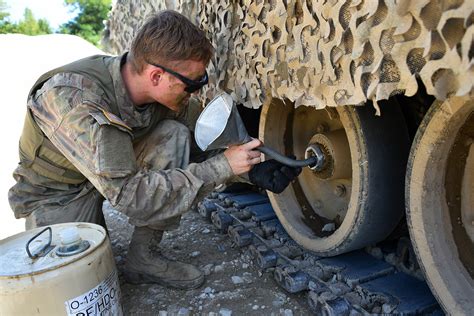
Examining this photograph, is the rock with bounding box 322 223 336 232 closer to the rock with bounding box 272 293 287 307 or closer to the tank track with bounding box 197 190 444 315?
the tank track with bounding box 197 190 444 315

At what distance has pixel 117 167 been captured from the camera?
1798 millimetres

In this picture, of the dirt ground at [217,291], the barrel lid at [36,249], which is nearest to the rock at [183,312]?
the dirt ground at [217,291]

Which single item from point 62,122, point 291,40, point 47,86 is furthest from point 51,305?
point 291,40

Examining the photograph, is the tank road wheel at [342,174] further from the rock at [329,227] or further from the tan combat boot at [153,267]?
the tan combat boot at [153,267]

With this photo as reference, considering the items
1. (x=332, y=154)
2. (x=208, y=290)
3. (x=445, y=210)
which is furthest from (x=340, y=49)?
(x=208, y=290)

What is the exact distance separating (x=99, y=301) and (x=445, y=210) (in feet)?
4.32

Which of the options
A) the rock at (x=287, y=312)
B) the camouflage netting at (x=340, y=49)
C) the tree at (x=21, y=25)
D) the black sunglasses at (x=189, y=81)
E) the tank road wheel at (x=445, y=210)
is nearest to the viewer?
the camouflage netting at (x=340, y=49)

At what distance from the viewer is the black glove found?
6.48 feet

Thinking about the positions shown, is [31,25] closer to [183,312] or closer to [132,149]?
[132,149]

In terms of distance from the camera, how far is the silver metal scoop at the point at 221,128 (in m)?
1.75

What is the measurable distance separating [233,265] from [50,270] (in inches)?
45.6

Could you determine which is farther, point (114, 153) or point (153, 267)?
point (153, 267)

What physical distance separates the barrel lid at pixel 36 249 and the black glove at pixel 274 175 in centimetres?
72

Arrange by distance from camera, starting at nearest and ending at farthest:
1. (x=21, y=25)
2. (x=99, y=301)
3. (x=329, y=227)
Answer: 1. (x=99, y=301)
2. (x=329, y=227)
3. (x=21, y=25)
